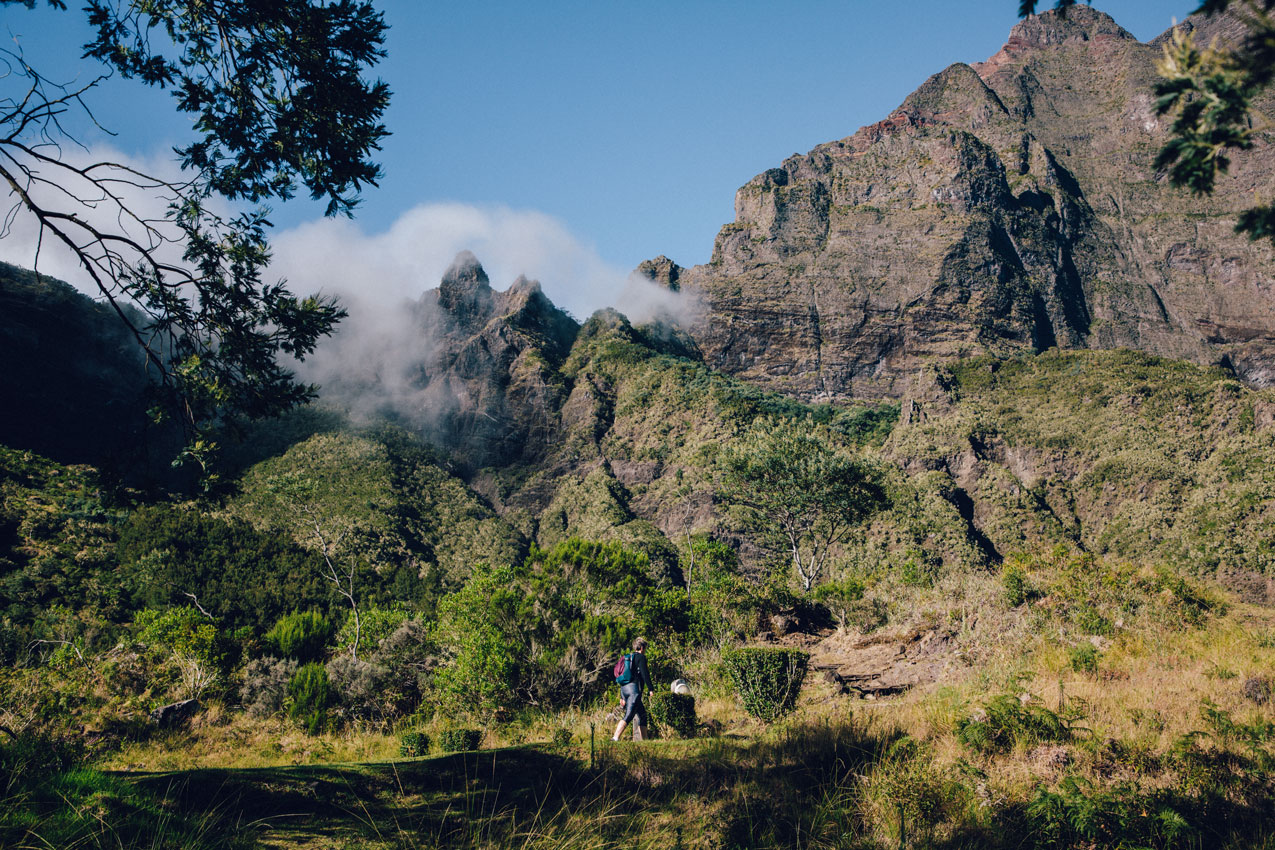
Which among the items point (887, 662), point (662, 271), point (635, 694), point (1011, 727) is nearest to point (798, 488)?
point (887, 662)

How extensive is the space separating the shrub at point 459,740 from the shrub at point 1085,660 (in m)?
10.1

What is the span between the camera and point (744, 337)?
152000 mm

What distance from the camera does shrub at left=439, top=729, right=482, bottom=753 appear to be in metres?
12.1

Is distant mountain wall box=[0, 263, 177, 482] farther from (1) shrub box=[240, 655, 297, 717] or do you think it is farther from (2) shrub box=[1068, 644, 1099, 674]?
(2) shrub box=[1068, 644, 1099, 674]

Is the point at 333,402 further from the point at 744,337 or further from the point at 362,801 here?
the point at 362,801

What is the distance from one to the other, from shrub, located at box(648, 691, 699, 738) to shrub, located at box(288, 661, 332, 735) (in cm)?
1133

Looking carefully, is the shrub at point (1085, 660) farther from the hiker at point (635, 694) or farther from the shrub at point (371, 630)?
the shrub at point (371, 630)

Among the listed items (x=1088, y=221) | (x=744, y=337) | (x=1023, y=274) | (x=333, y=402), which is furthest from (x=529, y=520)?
(x=1088, y=221)

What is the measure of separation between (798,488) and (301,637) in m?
24.0

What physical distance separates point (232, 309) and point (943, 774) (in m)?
9.28

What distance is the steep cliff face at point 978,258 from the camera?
135m

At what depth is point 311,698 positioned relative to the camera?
17.6m

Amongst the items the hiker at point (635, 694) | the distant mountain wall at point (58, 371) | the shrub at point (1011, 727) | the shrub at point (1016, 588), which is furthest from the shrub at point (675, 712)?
the distant mountain wall at point (58, 371)

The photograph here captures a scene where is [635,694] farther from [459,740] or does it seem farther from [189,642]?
[189,642]
